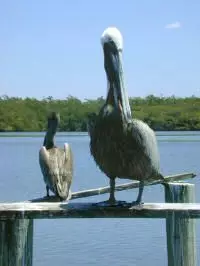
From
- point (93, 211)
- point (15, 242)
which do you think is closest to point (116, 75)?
point (93, 211)

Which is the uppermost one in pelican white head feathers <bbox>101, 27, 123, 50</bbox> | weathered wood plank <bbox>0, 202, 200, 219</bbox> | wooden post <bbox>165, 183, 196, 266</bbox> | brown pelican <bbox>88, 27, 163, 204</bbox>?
pelican white head feathers <bbox>101, 27, 123, 50</bbox>

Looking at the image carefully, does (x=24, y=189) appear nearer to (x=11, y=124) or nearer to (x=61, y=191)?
(x=61, y=191)

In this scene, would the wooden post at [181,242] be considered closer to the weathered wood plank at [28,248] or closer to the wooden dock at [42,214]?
the wooden dock at [42,214]

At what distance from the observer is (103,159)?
497 centimetres

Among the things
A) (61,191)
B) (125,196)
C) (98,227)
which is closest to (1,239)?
(61,191)

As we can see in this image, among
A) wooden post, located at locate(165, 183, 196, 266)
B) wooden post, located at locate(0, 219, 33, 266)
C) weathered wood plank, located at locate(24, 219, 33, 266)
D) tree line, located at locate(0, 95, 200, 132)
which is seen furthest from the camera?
tree line, located at locate(0, 95, 200, 132)

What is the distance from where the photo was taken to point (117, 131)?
16.0ft

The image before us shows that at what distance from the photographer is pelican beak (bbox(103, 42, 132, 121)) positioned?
4887 mm

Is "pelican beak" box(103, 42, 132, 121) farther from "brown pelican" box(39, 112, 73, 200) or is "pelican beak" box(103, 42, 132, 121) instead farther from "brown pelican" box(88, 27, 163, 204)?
"brown pelican" box(39, 112, 73, 200)

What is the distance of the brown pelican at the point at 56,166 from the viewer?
7.62 meters

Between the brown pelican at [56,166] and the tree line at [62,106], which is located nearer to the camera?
the brown pelican at [56,166]

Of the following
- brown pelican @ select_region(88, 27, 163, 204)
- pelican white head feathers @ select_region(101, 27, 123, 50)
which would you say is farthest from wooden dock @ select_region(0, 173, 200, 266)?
pelican white head feathers @ select_region(101, 27, 123, 50)

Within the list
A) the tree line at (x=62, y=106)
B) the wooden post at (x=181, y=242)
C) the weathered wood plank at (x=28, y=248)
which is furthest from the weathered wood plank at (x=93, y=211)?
the tree line at (x=62, y=106)

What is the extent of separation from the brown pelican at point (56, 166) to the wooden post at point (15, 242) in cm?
231
